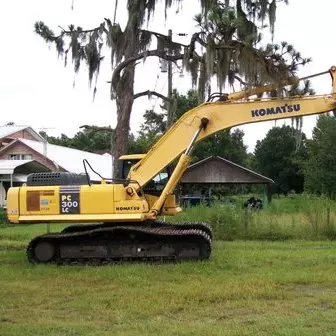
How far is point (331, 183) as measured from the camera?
50.7 meters

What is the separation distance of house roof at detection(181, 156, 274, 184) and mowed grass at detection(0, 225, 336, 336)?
22.1 metres

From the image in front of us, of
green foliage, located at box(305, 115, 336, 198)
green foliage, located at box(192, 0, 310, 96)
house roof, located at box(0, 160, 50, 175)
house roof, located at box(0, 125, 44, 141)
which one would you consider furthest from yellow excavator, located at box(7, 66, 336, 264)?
house roof, located at box(0, 125, 44, 141)

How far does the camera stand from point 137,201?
517 inches

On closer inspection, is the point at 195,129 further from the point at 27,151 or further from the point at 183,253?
the point at 27,151

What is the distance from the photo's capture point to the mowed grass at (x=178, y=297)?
7.21 metres

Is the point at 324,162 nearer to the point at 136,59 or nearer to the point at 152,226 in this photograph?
the point at 136,59

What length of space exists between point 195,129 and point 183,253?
2587 mm

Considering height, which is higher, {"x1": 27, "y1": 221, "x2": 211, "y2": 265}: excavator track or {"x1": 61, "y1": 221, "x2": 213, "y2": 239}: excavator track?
{"x1": 61, "y1": 221, "x2": 213, "y2": 239}: excavator track

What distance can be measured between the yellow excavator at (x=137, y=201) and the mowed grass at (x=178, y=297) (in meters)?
0.60

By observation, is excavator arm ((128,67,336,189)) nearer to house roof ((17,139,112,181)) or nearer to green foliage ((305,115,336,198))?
house roof ((17,139,112,181))

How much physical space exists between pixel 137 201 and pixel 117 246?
0.98 meters

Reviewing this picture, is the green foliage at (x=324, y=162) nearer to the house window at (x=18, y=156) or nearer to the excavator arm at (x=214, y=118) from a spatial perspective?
the house window at (x=18, y=156)

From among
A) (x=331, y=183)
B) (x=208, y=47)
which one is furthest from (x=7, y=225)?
(x=331, y=183)

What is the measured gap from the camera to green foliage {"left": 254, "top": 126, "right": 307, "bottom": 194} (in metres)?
81.4
